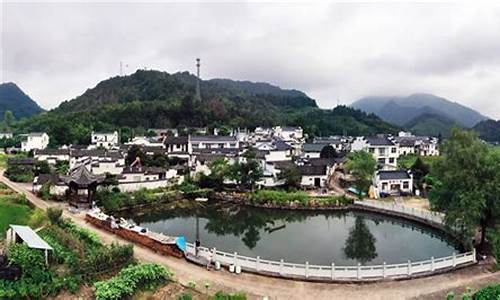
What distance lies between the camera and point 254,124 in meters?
81.7

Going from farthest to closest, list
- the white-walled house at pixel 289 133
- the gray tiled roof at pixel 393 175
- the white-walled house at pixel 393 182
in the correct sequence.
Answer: the white-walled house at pixel 289 133
the gray tiled roof at pixel 393 175
the white-walled house at pixel 393 182

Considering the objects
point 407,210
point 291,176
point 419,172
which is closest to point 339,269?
point 407,210

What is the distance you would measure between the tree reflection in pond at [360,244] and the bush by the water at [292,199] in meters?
4.35

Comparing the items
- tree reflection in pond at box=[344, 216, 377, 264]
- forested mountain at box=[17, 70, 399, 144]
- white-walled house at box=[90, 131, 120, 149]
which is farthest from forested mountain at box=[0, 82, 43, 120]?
tree reflection in pond at box=[344, 216, 377, 264]

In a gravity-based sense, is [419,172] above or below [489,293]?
above

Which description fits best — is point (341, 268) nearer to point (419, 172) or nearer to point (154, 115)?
point (419, 172)

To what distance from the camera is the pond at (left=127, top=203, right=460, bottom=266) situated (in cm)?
2125

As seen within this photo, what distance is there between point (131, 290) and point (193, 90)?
104 meters

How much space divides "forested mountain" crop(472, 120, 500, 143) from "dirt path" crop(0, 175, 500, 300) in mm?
99507

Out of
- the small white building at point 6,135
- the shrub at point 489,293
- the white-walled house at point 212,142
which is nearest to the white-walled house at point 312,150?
the white-walled house at point 212,142

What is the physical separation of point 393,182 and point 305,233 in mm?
13294

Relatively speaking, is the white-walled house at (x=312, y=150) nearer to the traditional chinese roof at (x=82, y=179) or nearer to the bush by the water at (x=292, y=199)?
the bush by the water at (x=292, y=199)

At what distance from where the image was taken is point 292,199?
32.8 meters

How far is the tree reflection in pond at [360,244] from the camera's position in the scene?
70.0 ft
